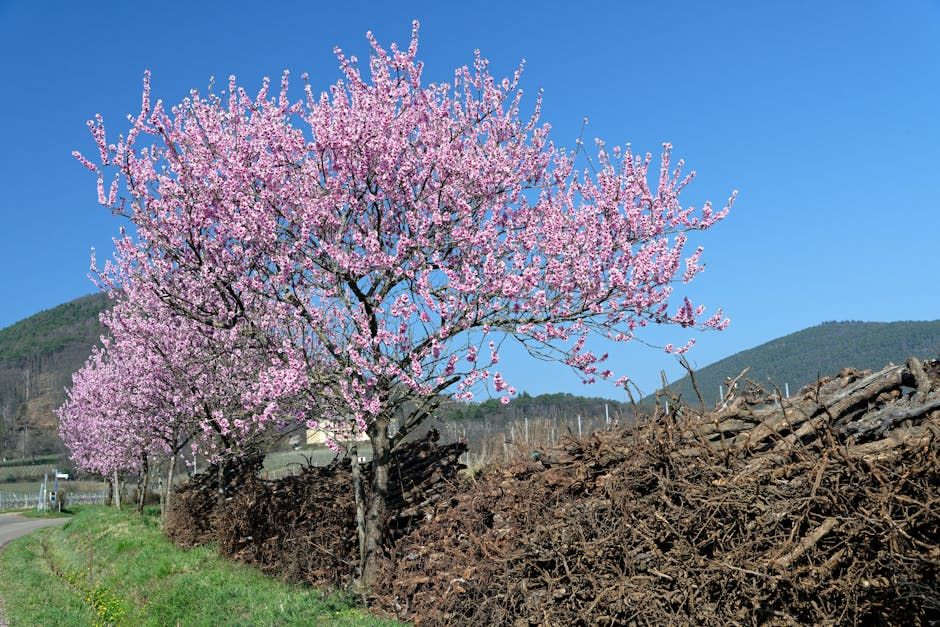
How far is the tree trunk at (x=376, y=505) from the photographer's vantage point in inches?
432

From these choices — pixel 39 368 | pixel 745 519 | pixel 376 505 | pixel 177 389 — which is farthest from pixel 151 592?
pixel 39 368

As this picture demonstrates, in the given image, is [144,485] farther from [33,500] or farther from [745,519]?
[33,500]

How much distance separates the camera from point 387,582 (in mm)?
10461

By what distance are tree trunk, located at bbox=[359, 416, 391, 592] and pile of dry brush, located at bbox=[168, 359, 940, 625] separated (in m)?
1.37

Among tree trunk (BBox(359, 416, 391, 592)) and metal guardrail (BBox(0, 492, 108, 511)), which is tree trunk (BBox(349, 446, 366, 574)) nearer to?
tree trunk (BBox(359, 416, 391, 592))

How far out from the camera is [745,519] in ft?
18.7

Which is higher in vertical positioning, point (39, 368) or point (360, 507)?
point (39, 368)

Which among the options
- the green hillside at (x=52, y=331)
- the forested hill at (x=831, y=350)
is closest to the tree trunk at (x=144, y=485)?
the forested hill at (x=831, y=350)

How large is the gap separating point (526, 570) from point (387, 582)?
3.44m

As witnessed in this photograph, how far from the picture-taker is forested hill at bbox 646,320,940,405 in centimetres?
9450

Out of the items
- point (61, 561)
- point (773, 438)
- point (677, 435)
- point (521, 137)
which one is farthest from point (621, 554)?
point (61, 561)

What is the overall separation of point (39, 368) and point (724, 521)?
18012cm

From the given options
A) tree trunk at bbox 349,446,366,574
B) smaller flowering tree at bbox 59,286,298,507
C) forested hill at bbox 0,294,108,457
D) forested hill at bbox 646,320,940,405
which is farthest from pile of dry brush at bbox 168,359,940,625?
forested hill at bbox 0,294,108,457

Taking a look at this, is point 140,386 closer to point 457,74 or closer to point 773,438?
point 457,74
